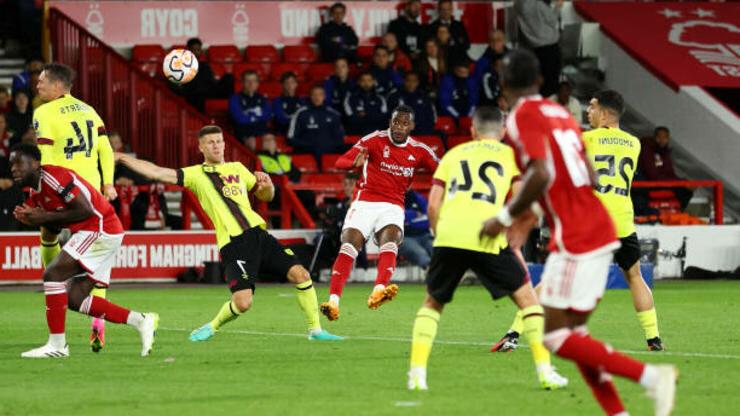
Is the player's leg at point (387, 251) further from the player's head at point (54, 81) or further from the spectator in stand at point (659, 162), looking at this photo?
the spectator in stand at point (659, 162)

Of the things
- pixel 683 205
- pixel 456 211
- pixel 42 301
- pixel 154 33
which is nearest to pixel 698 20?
pixel 683 205

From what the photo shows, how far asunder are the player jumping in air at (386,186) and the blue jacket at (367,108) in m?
8.99

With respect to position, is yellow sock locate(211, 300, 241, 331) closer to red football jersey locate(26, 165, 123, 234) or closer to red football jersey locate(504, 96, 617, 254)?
red football jersey locate(26, 165, 123, 234)

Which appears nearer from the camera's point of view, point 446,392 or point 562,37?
point 446,392

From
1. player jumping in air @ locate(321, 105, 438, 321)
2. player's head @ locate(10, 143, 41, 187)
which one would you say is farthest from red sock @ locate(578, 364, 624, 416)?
player jumping in air @ locate(321, 105, 438, 321)

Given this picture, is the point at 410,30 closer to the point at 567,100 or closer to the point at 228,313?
the point at 567,100

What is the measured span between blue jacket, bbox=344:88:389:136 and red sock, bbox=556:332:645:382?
1702cm

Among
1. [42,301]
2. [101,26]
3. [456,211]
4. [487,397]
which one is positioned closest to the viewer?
[487,397]

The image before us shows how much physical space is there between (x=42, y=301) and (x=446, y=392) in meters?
9.87

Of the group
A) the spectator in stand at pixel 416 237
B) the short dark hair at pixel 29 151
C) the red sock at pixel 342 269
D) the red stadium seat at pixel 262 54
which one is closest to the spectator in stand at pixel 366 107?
the red stadium seat at pixel 262 54

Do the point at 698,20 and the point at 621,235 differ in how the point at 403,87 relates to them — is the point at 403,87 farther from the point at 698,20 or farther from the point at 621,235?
the point at 621,235

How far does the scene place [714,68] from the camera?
1039 inches

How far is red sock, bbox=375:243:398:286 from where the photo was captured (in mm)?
14727

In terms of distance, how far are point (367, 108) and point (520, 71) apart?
54.8ft
